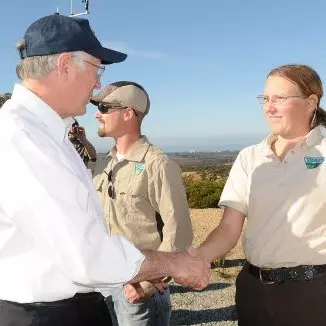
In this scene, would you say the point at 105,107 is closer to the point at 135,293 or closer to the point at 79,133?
the point at 135,293

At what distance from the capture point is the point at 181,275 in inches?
112

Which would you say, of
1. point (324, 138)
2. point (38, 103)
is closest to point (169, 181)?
point (324, 138)

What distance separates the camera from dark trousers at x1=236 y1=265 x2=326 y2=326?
285cm

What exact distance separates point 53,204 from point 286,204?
145 centimetres

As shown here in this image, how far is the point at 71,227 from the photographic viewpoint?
80.4 inches

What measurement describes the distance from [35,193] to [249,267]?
1562mm

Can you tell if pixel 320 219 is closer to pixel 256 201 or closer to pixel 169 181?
pixel 256 201

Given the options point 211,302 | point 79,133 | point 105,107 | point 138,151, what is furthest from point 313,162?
point 211,302

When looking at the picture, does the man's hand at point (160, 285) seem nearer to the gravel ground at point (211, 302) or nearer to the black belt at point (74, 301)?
the black belt at point (74, 301)

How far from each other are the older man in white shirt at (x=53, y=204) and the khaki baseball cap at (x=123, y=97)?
1469 mm

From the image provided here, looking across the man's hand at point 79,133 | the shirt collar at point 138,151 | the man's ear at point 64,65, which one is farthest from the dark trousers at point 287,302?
the man's hand at point 79,133

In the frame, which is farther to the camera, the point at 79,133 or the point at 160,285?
the point at 79,133

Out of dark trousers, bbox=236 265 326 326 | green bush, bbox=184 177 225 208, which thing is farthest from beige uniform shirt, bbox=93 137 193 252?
green bush, bbox=184 177 225 208

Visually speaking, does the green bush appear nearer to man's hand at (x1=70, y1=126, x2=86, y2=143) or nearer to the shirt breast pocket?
man's hand at (x1=70, y1=126, x2=86, y2=143)
